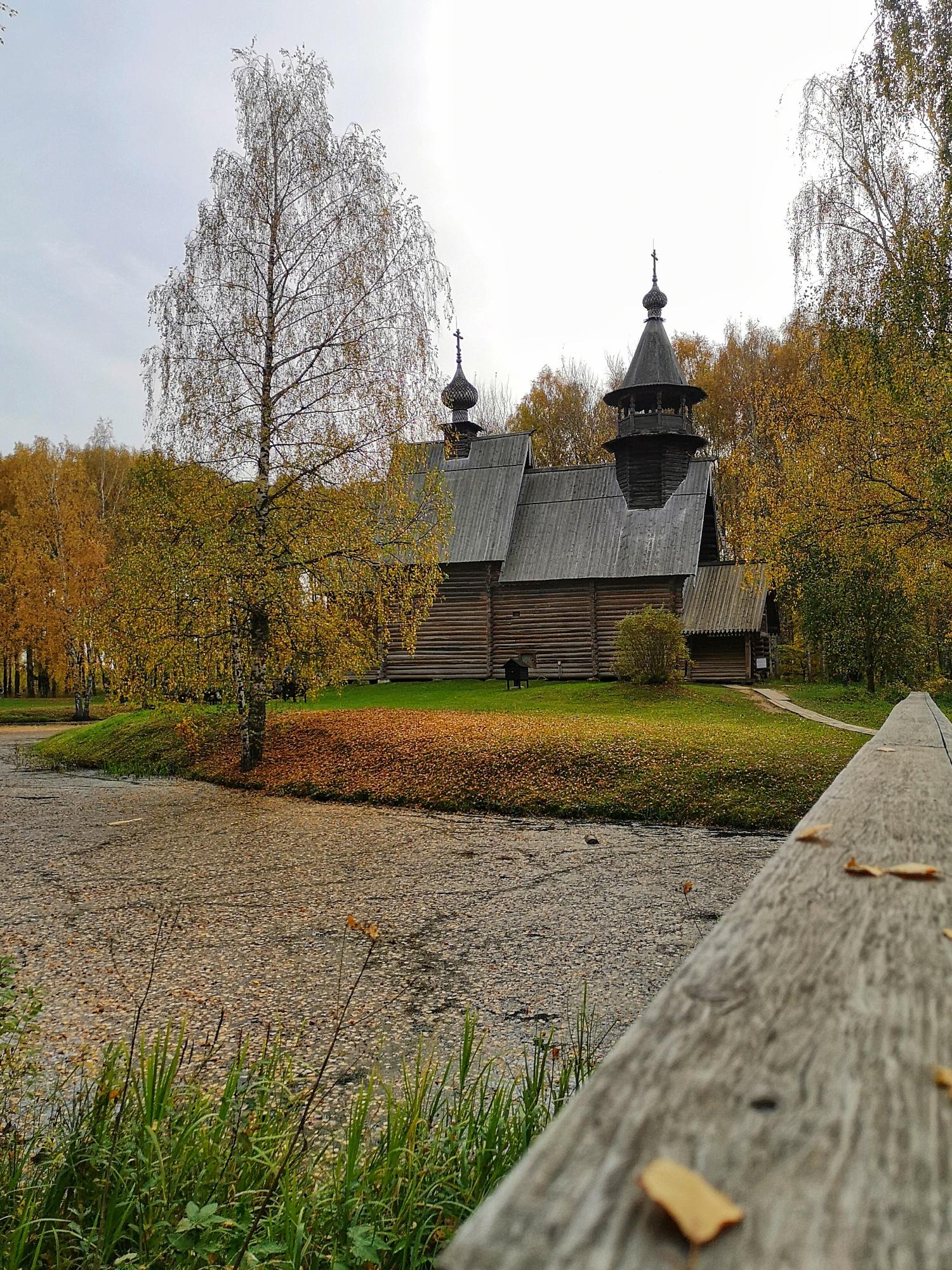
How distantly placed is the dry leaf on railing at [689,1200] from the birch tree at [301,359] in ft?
39.5

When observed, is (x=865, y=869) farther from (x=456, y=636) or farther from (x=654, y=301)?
(x=654, y=301)

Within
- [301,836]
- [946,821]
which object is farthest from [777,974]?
[301,836]

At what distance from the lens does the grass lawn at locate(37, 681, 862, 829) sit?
10023mm

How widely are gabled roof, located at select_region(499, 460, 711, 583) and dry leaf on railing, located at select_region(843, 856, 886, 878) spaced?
25.1 m

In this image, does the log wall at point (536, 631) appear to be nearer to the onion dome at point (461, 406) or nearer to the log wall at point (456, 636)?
the log wall at point (456, 636)

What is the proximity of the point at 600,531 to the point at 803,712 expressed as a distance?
38.2 feet

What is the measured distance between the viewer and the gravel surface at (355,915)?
449cm

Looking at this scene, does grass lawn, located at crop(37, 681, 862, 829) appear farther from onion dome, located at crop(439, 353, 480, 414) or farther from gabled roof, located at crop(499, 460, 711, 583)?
onion dome, located at crop(439, 353, 480, 414)

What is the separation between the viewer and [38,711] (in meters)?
30.3

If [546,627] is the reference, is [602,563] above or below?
above

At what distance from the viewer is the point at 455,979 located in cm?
491

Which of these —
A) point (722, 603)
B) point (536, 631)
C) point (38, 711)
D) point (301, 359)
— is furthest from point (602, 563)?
point (38, 711)

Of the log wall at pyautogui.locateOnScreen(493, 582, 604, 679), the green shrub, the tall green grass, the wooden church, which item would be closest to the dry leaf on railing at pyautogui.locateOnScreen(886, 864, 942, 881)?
the tall green grass

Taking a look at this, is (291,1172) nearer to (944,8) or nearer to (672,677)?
(944,8)
